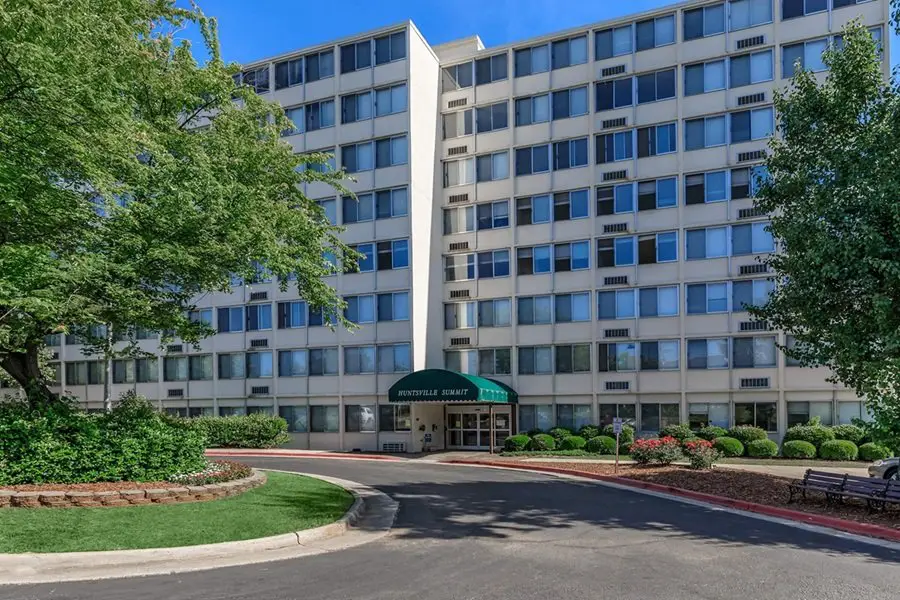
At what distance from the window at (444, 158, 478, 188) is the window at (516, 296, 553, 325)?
285 inches

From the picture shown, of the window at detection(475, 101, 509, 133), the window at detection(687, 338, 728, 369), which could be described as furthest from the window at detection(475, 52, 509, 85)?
the window at detection(687, 338, 728, 369)

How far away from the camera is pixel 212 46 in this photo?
17953 mm

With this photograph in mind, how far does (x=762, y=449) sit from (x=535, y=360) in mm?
11147

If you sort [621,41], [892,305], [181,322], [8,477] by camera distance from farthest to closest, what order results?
[621,41] < [181,322] < [892,305] < [8,477]

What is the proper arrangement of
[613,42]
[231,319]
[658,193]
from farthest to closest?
[231,319], [613,42], [658,193]

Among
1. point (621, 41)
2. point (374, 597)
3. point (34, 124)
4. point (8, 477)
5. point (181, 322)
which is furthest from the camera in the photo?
point (621, 41)

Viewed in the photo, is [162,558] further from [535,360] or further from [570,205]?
[570,205]

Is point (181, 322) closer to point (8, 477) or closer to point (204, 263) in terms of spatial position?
point (204, 263)

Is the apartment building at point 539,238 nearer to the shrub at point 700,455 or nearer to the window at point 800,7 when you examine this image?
the window at point 800,7

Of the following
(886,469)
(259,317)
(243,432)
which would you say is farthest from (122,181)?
(259,317)

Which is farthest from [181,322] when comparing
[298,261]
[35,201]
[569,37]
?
[569,37]

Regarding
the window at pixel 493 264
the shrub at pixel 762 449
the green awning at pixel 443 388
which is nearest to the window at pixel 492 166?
the window at pixel 493 264

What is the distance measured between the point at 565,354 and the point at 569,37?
1626 cm

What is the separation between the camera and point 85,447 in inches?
544
